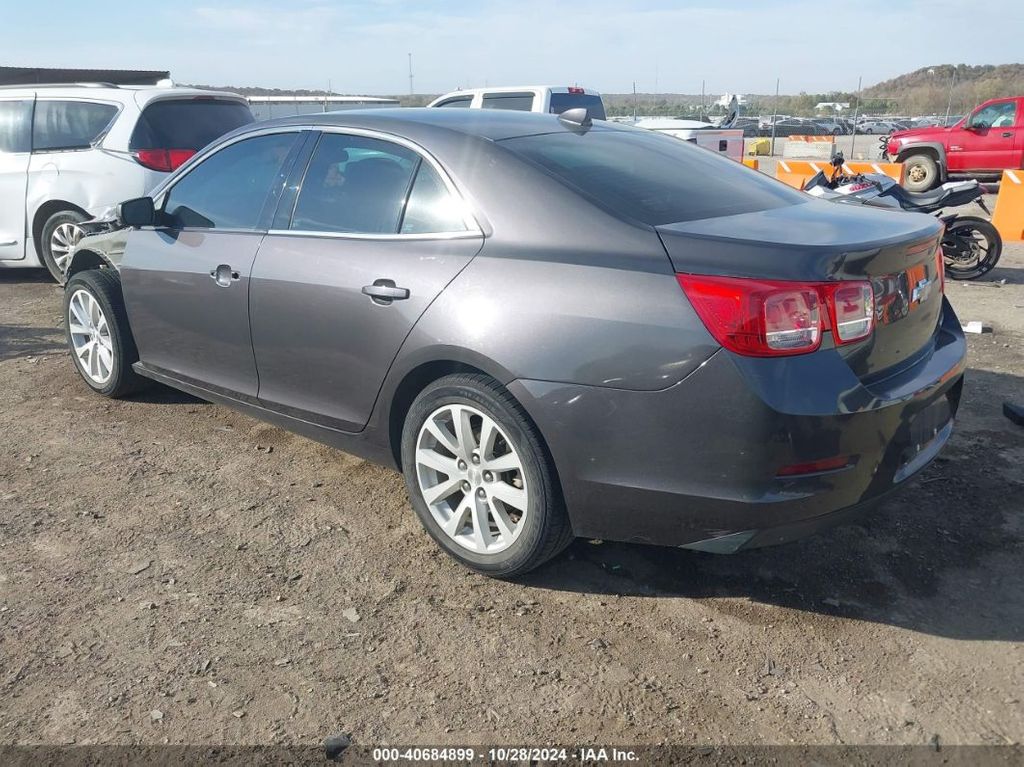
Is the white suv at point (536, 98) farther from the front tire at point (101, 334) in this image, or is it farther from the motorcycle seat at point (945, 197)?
the front tire at point (101, 334)

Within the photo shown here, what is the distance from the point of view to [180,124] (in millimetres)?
→ 7715

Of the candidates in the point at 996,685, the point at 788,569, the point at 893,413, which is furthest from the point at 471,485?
the point at 996,685

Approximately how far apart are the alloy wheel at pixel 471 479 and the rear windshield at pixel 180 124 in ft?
18.3

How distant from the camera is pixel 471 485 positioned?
10.3 feet

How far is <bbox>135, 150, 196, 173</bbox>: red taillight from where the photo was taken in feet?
24.5

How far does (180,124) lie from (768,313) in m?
6.76

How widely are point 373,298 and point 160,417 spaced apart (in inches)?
86.3

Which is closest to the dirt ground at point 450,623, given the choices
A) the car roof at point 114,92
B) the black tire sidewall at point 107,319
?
the black tire sidewall at point 107,319

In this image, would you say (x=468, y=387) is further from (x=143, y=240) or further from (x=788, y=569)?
(x=143, y=240)

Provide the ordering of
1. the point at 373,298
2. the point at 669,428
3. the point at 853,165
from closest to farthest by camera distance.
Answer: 1. the point at 669,428
2. the point at 373,298
3. the point at 853,165

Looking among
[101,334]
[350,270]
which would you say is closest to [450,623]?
[350,270]

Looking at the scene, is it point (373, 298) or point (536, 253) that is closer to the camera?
point (536, 253)

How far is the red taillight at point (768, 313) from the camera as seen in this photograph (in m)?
2.48

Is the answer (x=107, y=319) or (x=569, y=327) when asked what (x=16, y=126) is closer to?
(x=107, y=319)
